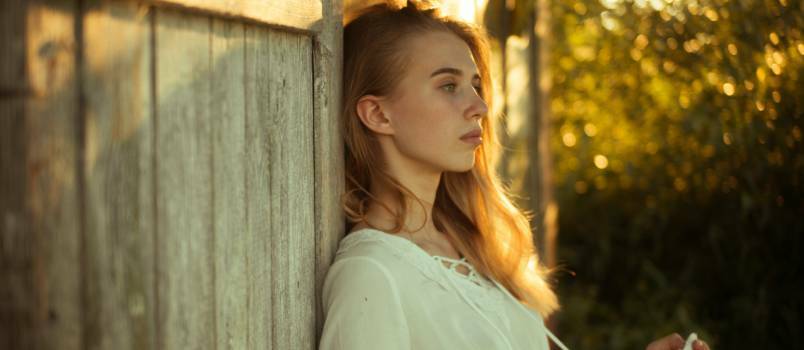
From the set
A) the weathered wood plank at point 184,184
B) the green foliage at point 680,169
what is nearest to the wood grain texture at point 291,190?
the weathered wood plank at point 184,184

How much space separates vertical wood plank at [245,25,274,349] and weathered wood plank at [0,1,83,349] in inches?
16.8

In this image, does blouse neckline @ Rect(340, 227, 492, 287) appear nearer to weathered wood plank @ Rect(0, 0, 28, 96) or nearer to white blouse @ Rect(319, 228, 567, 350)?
white blouse @ Rect(319, 228, 567, 350)

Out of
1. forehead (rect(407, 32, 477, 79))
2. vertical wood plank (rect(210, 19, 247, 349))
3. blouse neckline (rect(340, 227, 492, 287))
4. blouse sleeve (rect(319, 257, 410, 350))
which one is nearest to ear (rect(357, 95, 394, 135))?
forehead (rect(407, 32, 477, 79))

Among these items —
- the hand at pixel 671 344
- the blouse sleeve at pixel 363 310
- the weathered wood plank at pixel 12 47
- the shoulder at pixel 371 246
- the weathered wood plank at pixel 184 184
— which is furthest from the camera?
the hand at pixel 671 344

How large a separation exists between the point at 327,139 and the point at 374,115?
0.24 meters

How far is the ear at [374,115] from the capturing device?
6.85 ft

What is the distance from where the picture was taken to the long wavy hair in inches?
82.3

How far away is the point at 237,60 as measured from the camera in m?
1.49

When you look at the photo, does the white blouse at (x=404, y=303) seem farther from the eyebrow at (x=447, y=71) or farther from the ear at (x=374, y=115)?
the eyebrow at (x=447, y=71)

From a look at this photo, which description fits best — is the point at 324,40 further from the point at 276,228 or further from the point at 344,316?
the point at 344,316

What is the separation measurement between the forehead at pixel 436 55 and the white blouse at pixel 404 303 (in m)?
0.42

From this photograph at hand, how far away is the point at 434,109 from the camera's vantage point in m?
2.08

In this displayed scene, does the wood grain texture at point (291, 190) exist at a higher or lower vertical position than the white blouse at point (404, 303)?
higher

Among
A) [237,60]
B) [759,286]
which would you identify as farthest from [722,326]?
[237,60]
